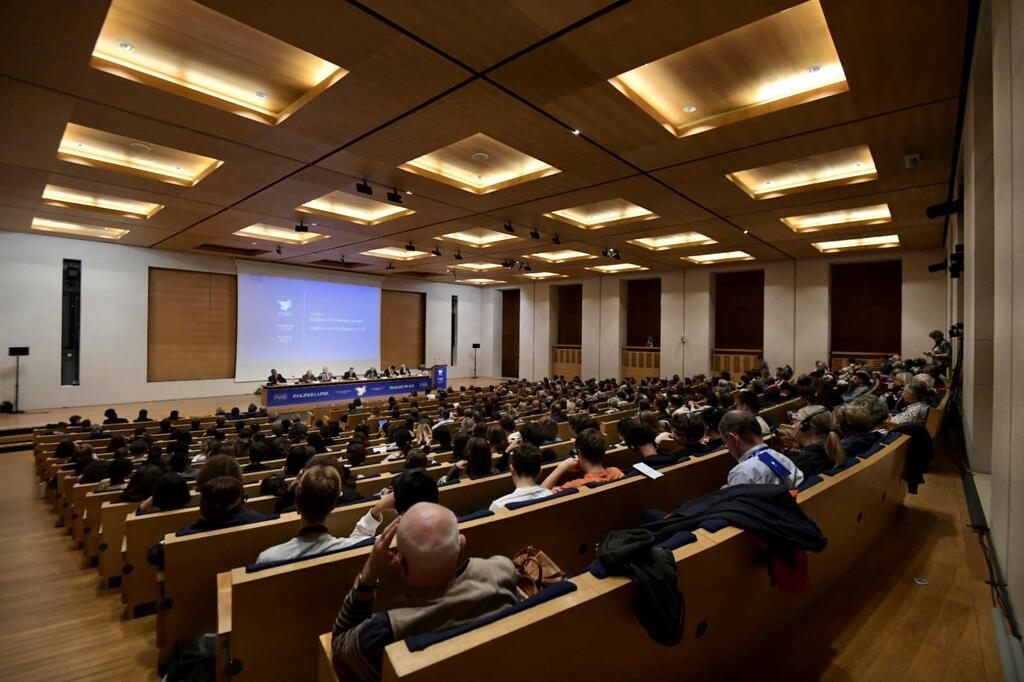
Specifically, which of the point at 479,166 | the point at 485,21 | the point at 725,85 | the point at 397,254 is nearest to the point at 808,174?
the point at 725,85

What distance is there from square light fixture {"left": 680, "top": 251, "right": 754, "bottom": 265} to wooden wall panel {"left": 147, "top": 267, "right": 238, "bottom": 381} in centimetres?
1267

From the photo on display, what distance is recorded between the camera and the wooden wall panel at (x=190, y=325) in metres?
11.9

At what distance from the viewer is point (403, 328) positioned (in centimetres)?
1714

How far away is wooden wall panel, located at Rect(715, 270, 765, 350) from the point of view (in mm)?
14531

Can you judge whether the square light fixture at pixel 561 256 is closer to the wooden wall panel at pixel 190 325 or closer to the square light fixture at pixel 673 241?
the square light fixture at pixel 673 241

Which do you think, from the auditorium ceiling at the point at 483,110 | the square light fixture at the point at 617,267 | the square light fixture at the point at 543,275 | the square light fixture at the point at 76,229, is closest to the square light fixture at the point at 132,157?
the auditorium ceiling at the point at 483,110

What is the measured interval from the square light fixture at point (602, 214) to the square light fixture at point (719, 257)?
4080 millimetres

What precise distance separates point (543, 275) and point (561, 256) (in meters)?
3.02

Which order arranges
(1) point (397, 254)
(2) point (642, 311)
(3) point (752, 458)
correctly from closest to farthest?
(3) point (752, 458) < (1) point (397, 254) < (2) point (642, 311)

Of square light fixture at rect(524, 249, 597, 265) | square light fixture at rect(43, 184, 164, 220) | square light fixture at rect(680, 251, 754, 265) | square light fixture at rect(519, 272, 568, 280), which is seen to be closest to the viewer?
square light fixture at rect(43, 184, 164, 220)

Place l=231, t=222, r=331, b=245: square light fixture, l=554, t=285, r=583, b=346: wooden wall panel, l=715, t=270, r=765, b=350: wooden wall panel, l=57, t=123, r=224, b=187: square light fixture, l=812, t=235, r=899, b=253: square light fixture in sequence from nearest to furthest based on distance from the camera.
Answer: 1. l=57, t=123, r=224, b=187: square light fixture
2. l=812, t=235, r=899, b=253: square light fixture
3. l=231, t=222, r=331, b=245: square light fixture
4. l=715, t=270, r=765, b=350: wooden wall panel
5. l=554, t=285, r=583, b=346: wooden wall panel

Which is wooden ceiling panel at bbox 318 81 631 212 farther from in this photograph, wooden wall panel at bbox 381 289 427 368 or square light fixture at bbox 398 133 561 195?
wooden wall panel at bbox 381 289 427 368

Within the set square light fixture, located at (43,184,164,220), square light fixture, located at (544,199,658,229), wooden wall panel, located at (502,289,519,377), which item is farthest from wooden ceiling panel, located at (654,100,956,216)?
wooden wall panel, located at (502,289,519,377)

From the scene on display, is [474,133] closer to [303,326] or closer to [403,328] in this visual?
[303,326]
